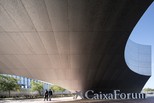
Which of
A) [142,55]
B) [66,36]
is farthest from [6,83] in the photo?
[66,36]

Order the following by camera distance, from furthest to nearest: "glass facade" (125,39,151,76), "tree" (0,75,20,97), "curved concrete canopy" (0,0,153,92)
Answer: "tree" (0,75,20,97)
"glass facade" (125,39,151,76)
"curved concrete canopy" (0,0,153,92)

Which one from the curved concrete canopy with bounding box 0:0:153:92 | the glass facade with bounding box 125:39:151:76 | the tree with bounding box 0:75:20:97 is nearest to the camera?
the curved concrete canopy with bounding box 0:0:153:92

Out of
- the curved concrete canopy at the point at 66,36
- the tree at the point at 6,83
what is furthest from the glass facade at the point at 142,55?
the tree at the point at 6,83

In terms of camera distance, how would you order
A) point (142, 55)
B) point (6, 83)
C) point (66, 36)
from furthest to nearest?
point (6, 83), point (142, 55), point (66, 36)

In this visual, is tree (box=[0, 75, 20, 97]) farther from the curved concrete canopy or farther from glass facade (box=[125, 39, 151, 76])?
glass facade (box=[125, 39, 151, 76])

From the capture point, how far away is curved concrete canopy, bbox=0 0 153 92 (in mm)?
10067

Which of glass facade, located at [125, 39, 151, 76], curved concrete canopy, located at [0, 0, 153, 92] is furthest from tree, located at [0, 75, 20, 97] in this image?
glass facade, located at [125, 39, 151, 76]

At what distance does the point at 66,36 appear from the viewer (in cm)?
→ 1336

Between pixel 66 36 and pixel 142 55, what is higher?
pixel 142 55

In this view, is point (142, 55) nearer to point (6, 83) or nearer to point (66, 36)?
point (66, 36)

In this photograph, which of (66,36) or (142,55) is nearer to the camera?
(66,36)

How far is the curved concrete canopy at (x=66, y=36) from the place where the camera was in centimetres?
1007

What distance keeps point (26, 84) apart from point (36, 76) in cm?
6919

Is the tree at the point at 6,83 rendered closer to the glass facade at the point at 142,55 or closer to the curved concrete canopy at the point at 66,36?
the curved concrete canopy at the point at 66,36
